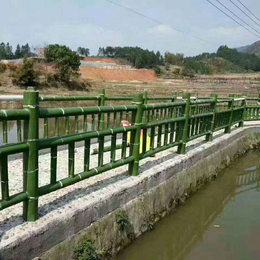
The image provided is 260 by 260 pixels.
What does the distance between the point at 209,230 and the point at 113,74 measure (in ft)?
174

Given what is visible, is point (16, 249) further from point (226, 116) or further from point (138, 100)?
point (226, 116)

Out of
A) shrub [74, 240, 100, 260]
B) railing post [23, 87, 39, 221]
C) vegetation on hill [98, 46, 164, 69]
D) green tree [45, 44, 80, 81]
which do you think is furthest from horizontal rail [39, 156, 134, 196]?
vegetation on hill [98, 46, 164, 69]

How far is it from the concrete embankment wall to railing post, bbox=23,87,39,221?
0.14 metres

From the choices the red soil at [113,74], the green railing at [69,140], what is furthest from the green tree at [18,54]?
the green railing at [69,140]

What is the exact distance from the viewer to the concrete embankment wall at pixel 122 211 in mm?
2221

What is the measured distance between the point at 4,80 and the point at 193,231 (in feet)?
85.5

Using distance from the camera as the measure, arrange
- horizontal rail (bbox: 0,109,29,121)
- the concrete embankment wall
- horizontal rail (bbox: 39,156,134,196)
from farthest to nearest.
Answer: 1. horizontal rail (bbox: 39,156,134,196)
2. the concrete embankment wall
3. horizontal rail (bbox: 0,109,29,121)

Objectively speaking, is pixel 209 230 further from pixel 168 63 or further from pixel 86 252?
pixel 168 63

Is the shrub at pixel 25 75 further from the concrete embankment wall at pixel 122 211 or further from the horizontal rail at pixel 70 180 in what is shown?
the horizontal rail at pixel 70 180

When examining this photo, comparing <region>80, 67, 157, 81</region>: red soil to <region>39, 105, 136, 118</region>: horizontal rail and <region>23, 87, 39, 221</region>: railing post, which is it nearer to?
<region>39, 105, 136, 118</region>: horizontal rail

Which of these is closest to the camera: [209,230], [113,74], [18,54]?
[209,230]

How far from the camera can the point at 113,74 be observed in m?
55.4

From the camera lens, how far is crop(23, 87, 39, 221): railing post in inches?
83.5

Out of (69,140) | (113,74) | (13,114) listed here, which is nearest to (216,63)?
(113,74)
